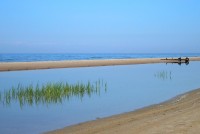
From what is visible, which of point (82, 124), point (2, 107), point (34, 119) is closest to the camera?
point (82, 124)

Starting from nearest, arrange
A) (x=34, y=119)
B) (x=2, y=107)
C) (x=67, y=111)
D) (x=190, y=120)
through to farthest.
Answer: (x=190, y=120), (x=34, y=119), (x=67, y=111), (x=2, y=107)

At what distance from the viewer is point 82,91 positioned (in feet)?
71.0

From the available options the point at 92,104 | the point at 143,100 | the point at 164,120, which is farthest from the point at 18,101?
the point at 164,120

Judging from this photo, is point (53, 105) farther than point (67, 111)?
Yes

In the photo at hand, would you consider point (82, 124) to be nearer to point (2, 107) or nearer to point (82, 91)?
point (2, 107)

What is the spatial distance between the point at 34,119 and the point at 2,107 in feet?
12.2

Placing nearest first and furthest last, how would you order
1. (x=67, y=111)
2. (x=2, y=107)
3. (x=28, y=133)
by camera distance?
1. (x=28, y=133)
2. (x=67, y=111)
3. (x=2, y=107)

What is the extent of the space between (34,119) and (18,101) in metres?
5.25

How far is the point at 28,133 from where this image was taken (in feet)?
34.8

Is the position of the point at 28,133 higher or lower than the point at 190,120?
lower

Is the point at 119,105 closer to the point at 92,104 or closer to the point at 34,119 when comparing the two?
the point at 92,104

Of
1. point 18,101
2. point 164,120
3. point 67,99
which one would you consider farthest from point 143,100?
point 164,120

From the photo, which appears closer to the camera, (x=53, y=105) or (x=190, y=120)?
(x=190, y=120)

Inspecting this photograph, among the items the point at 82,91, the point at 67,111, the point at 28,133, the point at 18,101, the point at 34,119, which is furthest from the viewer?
the point at 82,91
